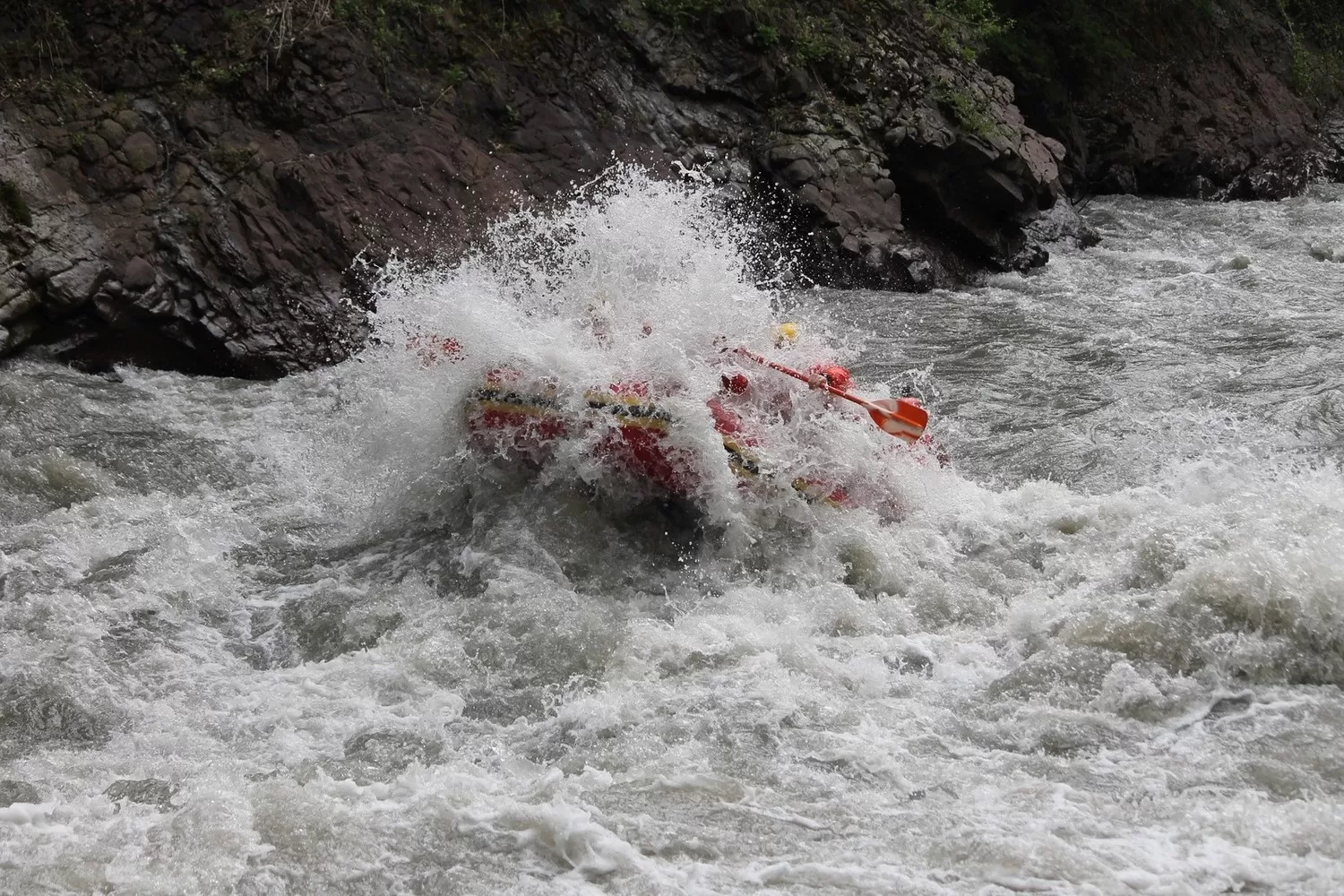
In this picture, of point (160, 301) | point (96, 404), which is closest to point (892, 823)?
point (96, 404)

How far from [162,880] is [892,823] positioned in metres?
1.90

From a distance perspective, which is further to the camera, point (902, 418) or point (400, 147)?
point (400, 147)

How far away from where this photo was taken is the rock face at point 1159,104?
41.3ft

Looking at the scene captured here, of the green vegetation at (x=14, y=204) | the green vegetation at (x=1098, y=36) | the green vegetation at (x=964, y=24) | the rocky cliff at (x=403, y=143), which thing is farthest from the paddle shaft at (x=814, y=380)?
the green vegetation at (x=1098, y=36)

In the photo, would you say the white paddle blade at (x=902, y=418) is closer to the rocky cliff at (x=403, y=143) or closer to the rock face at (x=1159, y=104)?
the rocky cliff at (x=403, y=143)

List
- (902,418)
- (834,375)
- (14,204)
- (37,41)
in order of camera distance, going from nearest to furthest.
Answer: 1. (902,418)
2. (834,375)
3. (14,204)
4. (37,41)

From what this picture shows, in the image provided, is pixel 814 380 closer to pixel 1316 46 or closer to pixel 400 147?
pixel 400 147

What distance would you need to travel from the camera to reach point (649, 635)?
4578mm

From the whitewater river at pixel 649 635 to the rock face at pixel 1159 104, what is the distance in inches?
233

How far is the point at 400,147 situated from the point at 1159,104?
8.64m

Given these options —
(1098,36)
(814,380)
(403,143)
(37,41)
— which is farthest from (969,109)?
(37,41)

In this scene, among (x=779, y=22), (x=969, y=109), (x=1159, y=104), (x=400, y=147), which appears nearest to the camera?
(x=400, y=147)

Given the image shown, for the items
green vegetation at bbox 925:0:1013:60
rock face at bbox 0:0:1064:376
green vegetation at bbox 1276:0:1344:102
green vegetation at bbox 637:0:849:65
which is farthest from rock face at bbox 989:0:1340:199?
green vegetation at bbox 637:0:849:65

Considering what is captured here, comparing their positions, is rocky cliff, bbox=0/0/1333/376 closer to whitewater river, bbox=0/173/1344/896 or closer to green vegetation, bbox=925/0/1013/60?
green vegetation, bbox=925/0/1013/60
